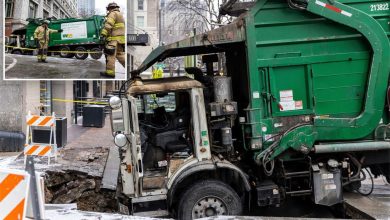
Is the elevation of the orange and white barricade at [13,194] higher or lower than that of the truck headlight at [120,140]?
lower

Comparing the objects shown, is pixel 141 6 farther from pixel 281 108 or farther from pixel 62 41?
pixel 281 108

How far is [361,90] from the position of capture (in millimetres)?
5840

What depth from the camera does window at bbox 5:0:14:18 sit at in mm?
11734

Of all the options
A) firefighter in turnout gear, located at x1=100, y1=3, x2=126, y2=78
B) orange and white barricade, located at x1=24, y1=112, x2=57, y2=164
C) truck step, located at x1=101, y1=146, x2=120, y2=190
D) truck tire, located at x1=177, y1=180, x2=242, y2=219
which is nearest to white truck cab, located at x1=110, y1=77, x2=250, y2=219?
truck tire, located at x1=177, y1=180, x2=242, y2=219

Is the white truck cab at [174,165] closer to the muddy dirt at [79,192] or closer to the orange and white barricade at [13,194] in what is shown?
the muddy dirt at [79,192]

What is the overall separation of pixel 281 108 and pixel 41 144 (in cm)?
560

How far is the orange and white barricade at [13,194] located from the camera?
12.0 feet

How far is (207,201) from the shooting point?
5.57 metres

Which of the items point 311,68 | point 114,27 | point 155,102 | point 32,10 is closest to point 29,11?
point 32,10

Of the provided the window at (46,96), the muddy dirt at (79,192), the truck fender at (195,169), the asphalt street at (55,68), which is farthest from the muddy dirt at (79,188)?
the window at (46,96)

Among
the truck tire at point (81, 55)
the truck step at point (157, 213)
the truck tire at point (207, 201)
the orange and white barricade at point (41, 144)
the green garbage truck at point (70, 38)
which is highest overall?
the green garbage truck at point (70, 38)

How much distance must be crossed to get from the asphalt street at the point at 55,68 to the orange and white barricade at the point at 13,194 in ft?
26.9

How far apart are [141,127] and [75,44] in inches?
271

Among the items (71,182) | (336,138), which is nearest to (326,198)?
(336,138)
